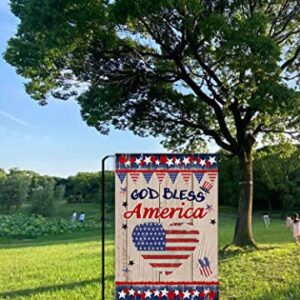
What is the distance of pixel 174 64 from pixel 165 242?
8233 millimetres

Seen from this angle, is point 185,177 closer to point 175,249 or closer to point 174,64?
point 175,249

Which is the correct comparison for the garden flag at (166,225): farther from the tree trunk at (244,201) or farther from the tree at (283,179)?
the tree at (283,179)

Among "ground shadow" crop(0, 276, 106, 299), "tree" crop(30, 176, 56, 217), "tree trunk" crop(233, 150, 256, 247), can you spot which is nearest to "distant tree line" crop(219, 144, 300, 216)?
"tree" crop(30, 176, 56, 217)

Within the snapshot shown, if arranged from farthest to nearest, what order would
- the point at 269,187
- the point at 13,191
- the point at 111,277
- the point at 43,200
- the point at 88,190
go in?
the point at 13,191 < the point at 43,200 < the point at 269,187 < the point at 88,190 < the point at 111,277

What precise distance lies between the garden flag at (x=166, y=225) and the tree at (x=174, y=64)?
5.89 m

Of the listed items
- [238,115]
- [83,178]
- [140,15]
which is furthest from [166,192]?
[83,178]

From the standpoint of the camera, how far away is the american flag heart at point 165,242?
13.4ft

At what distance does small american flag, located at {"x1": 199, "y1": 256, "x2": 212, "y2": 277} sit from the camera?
4.11m

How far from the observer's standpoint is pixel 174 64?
38.9 ft

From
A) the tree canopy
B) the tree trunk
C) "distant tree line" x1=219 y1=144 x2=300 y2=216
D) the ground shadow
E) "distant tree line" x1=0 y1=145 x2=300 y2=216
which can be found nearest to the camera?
the ground shadow

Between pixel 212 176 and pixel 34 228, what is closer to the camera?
pixel 212 176

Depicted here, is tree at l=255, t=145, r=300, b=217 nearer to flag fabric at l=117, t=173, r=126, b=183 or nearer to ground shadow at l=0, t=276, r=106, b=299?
ground shadow at l=0, t=276, r=106, b=299

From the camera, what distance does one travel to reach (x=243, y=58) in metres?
10.2

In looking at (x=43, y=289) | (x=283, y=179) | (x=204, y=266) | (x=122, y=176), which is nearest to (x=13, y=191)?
(x=283, y=179)
